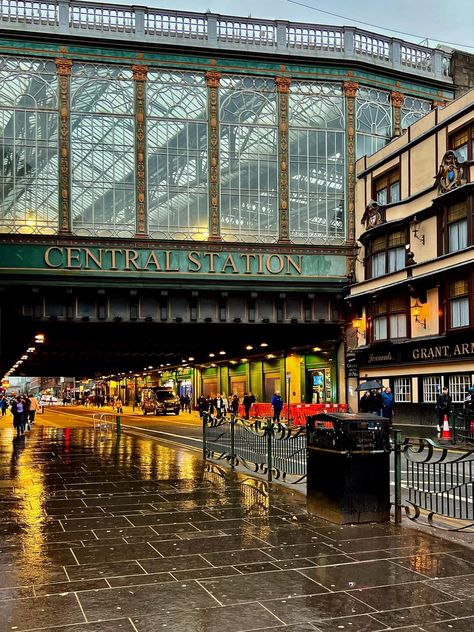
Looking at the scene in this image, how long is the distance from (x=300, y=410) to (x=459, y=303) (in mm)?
13306

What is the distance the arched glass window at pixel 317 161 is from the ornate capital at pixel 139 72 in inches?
310

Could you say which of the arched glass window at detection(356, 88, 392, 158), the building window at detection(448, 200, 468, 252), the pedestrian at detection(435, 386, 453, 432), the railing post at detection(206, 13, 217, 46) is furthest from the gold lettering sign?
the pedestrian at detection(435, 386, 453, 432)

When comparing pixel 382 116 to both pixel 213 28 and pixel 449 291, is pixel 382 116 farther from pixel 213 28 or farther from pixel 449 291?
pixel 449 291

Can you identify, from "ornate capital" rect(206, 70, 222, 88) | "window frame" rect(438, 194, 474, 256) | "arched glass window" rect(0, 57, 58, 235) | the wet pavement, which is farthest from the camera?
"ornate capital" rect(206, 70, 222, 88)

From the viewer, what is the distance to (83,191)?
35.3 m

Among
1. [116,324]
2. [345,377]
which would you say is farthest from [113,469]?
[345,377]

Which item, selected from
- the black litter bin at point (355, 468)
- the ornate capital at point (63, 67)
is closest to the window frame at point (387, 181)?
the ornate capital at point (63, 67)

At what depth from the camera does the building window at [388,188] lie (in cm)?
3444

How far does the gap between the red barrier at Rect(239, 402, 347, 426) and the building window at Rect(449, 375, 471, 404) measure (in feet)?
19.2

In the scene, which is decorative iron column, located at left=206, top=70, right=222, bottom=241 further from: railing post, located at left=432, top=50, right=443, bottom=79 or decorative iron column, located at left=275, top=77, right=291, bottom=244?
railing post, located at left=432, top=50, right=443, bottom=79

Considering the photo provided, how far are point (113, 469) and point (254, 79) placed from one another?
88.0 ft

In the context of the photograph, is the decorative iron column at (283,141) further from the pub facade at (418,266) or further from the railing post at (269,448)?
the railing post at (269,448)

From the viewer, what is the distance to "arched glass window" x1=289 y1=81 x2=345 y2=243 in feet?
124

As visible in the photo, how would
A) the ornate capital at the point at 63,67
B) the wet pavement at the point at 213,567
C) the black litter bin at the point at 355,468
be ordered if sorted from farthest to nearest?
1. the ornate capital at the point at 63,67
2. the black litter bin at the point at 355,468
3. the wet pavement at the point at 213,567
